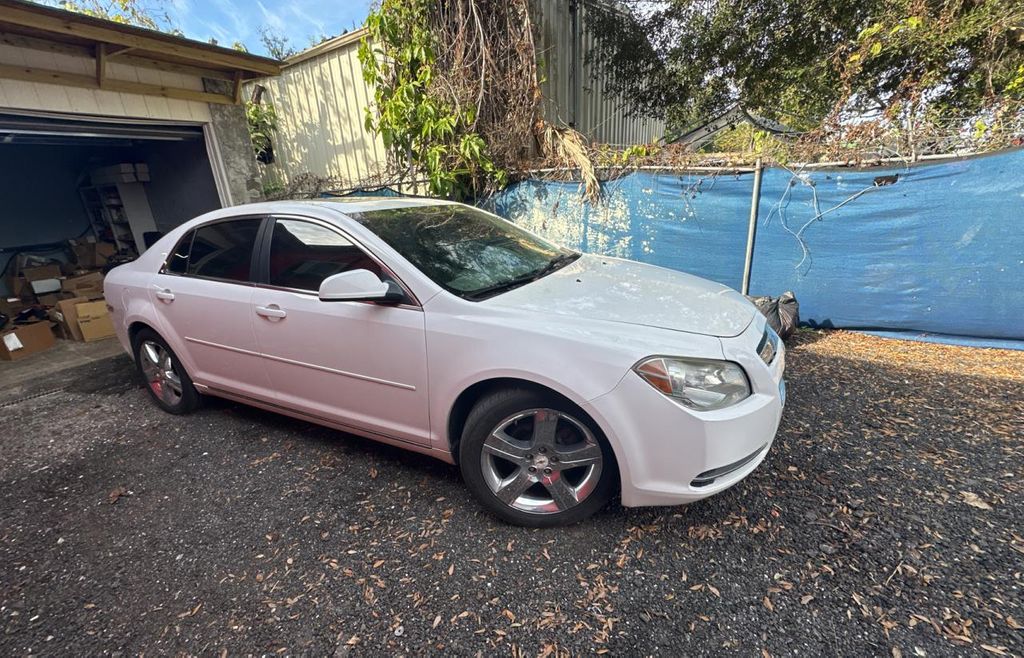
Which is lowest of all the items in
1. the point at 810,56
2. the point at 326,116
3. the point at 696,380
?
the point at 696,380

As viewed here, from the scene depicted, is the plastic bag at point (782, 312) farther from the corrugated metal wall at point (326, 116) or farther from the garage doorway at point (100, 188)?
the garage doorway at point (100, 188)

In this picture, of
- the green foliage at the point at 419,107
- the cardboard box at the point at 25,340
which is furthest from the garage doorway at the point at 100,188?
the green foliage at the point at 419,107

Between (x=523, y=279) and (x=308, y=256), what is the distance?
1246 mm

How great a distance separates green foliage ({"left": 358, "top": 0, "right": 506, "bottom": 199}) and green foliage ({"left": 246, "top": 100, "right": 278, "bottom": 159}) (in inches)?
110

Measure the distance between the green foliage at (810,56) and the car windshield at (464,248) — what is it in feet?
12.5

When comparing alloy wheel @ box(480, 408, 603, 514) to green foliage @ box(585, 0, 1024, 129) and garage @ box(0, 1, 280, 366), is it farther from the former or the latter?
garage @ box(0, 1, 280, 366)

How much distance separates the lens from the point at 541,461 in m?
2.04

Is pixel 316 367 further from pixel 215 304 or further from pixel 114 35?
pixel 114 35

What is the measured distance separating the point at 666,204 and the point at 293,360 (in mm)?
3984

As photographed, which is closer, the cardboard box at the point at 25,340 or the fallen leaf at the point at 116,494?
the fallen leaf at the point at 116,494

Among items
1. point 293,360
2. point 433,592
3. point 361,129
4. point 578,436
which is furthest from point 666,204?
point 361,129

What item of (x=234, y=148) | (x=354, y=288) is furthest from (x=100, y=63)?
(x=354, y=288)

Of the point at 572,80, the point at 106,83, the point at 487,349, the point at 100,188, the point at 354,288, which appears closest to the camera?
the point at 487,349

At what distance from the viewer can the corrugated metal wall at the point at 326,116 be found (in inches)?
263
